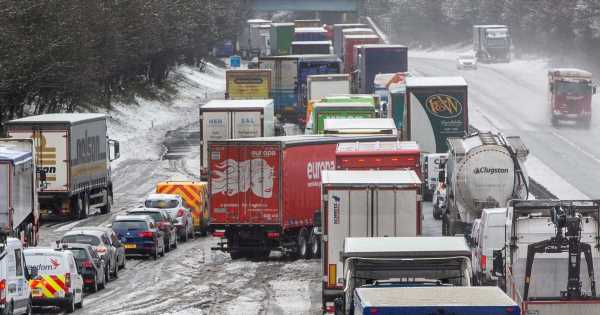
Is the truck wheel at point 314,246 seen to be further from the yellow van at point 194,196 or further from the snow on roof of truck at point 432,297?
the snow on roof of truck at point 432,297

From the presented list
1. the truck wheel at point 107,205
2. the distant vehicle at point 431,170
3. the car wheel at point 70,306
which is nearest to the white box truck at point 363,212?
the car wheel at point 70,306

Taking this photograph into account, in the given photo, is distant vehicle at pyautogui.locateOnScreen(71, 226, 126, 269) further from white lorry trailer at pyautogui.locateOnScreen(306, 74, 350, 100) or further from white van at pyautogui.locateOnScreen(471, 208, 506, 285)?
white lorry trailer at pyautogui.locateOnScreen(306, 74, 350, 100)

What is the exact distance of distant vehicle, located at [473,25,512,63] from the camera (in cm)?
13488

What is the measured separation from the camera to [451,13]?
177 m

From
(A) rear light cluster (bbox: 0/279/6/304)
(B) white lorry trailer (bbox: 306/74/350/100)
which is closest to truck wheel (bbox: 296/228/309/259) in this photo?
(A) rear light cluster (bbox: 0/279/6/304)

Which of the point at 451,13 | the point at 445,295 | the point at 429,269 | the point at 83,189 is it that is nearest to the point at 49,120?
the point at 83,189

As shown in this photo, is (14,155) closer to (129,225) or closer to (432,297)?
(129,225)

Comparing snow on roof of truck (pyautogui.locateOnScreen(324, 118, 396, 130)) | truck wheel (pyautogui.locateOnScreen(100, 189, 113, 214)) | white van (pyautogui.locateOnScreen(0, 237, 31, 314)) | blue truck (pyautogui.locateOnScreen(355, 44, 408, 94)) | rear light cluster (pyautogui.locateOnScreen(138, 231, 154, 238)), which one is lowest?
truck wheel (pyautogui.locateOnScreen(100, 189, 113, 214))

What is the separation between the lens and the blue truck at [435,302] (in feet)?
44.9

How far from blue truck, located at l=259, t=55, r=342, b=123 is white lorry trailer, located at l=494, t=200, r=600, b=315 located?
5428 centimetres

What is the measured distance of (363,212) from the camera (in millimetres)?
26047

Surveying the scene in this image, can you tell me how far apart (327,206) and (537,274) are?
202 inches

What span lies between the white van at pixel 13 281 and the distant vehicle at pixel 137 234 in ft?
40.2

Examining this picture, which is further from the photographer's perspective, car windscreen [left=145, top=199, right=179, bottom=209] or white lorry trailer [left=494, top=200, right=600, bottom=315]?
car windscreen [left=145, top=199, right=179, bottom=209]
